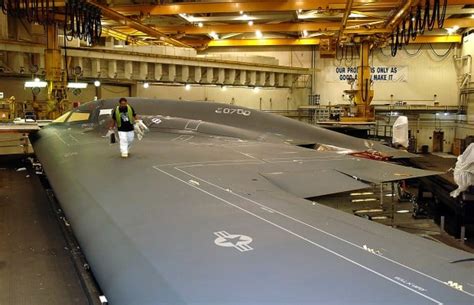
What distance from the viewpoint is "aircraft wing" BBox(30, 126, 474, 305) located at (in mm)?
2029

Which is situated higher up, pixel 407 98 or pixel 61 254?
pixel 407 98

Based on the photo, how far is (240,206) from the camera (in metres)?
3.56

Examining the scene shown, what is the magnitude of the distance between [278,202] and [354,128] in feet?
43.4

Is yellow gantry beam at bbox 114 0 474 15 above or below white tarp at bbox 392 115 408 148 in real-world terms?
above

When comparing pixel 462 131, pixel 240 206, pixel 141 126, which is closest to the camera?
pixel 240 206

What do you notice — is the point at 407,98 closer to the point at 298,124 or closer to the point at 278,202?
the point at 298,124

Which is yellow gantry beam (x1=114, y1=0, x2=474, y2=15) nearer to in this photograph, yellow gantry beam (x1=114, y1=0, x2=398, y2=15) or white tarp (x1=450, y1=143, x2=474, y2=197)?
yellow gantry beam (x1=114, y1=0, x2=398, y2=15)

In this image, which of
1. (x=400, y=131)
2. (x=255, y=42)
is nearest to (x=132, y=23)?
(x=255, y=42)

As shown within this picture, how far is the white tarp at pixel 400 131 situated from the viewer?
12.1 meters

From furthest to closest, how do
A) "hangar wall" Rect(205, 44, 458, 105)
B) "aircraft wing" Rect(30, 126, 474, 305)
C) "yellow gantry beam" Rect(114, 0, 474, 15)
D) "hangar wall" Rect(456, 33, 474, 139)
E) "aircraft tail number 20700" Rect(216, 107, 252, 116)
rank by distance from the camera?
"hangar wall" Rect(205, 44, 458, 105) → "hangar wall" Rect(456, 33, 474, 139) → "yellow gantry beam" Rect(114, 0, 474, 15) → "aircraft tail number 20700" Rect(216, 107, 252, 116) → "aircraft wing" Rect(30, 126, 474, 305)

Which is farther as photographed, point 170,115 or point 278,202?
point 170,115

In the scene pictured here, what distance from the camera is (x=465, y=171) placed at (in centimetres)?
814

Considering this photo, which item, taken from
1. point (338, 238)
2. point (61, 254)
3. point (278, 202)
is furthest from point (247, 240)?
point (61, 254)

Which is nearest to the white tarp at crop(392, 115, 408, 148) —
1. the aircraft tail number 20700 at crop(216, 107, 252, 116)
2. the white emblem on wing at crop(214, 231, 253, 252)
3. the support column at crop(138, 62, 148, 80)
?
the aircraft tail number 20700 at crop(216, 107, 252, 116)
